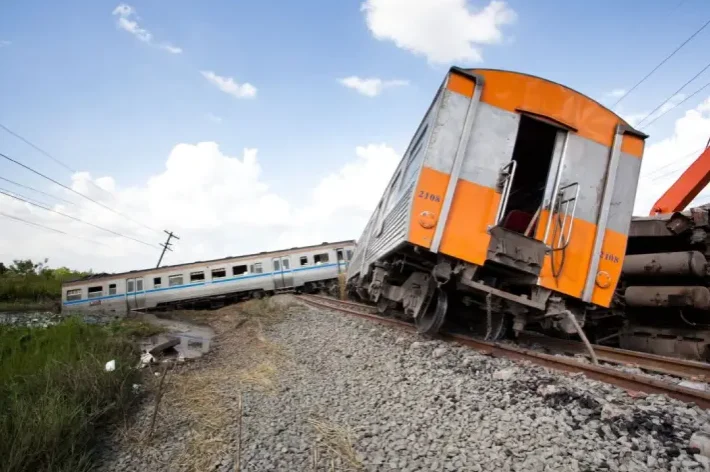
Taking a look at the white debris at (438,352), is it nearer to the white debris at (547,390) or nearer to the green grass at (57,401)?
the white debris at (547,390)

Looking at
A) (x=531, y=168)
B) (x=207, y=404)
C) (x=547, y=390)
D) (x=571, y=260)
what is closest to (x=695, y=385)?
(x=547, y=390)

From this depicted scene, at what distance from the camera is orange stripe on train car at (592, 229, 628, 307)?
507 cm

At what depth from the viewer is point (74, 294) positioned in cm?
2336

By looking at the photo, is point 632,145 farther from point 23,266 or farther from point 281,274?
point 23,266

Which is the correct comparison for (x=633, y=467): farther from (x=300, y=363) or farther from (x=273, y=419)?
(x=300, y=363)

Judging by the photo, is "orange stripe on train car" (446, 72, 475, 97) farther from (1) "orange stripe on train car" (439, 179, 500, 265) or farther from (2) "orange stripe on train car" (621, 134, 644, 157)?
(2) "orange stripe on train car" (621, 134, 644, 157)

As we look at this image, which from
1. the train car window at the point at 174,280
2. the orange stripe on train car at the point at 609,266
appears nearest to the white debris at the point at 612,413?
the orange stripe on train car at the point at 609,266

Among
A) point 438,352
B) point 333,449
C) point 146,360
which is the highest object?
point 438,352

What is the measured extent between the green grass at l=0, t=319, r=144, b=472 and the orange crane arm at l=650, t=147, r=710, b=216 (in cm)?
957

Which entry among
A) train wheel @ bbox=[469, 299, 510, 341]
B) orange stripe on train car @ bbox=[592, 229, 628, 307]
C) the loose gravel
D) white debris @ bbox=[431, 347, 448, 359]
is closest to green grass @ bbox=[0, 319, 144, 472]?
the loose gravel

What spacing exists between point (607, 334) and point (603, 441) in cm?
580

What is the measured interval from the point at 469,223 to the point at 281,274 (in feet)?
58.8

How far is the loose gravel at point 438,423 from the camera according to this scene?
2.36m

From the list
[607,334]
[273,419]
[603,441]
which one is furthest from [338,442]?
[607,334]
